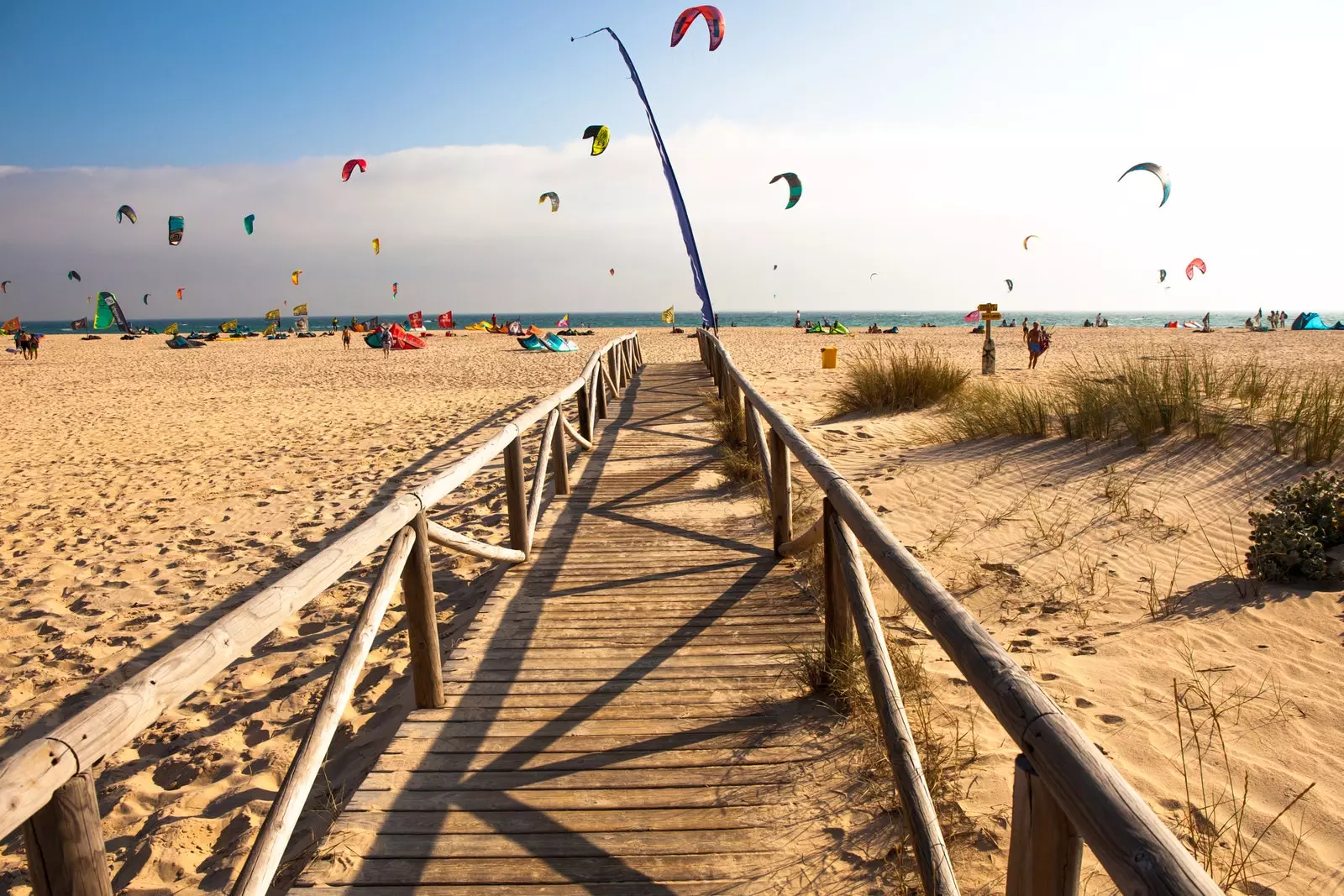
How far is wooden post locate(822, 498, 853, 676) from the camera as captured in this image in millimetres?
2857

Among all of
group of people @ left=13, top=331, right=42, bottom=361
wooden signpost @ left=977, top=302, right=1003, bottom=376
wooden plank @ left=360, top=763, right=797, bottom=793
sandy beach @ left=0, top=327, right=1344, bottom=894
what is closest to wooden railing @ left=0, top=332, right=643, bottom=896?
wooden plank @ left=360, top=763, right=797, bottom=793

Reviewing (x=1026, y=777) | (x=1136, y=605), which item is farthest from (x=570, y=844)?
(x=1136, y=605)

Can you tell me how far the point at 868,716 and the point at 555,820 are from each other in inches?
45.4

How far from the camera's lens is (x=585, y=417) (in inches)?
324

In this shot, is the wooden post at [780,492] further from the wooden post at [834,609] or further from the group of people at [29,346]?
the group of people at [29,346]

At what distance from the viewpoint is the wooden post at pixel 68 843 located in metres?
1.18

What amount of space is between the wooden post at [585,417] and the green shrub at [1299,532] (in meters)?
5.83

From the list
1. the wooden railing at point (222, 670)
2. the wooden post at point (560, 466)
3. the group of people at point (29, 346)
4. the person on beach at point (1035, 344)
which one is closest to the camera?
the wooden railing at point (222, 670)

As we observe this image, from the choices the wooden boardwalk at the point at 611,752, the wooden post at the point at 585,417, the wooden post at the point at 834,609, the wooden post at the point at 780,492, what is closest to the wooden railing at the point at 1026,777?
the wooden post at the point at 834,609

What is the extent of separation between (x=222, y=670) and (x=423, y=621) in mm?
792

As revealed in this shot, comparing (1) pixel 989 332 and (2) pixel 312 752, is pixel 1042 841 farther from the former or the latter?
(1) pixel 989 332

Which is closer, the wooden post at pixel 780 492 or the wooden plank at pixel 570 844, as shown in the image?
the wooden plank at pixel 570 844

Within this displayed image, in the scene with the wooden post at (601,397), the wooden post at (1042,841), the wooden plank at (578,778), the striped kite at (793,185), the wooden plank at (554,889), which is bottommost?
the wooden plank at (554,889)

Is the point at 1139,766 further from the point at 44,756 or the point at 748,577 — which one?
the point at 44,756
